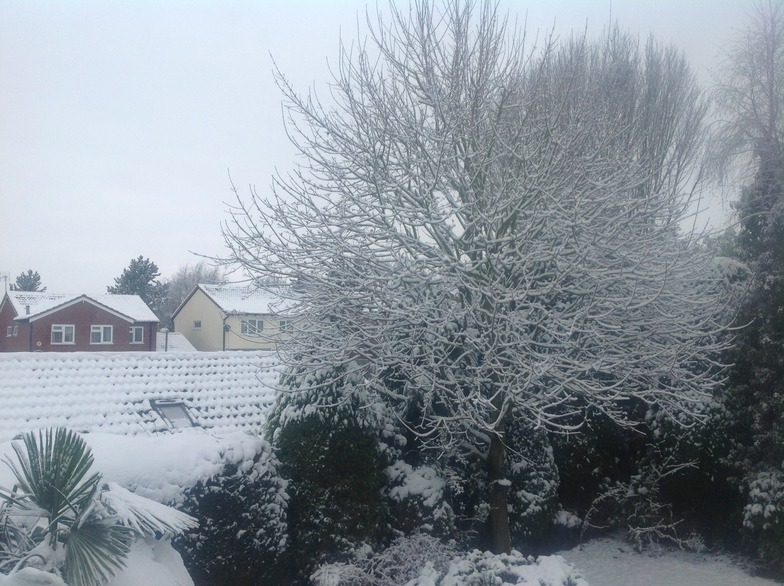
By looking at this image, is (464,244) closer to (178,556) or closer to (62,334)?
(178,556)

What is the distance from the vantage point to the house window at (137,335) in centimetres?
1237

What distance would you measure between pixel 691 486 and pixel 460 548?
12.8 ft

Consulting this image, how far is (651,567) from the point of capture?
24.9 feet

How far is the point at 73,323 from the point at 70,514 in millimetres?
7836

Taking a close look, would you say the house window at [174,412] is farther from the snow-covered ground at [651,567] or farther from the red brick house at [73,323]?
the snow-covered ground at [651,567]

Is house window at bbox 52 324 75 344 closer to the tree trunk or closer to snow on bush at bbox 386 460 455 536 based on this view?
snow on bush at bbox 386 460 455 536

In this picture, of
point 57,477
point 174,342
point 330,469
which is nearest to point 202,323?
point 174,342

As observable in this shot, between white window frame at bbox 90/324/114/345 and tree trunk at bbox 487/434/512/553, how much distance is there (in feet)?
24.9

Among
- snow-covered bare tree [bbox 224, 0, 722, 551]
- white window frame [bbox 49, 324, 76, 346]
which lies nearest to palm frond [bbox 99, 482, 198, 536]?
snow-covered bare tree [bbox 224, 0, 722, 551]

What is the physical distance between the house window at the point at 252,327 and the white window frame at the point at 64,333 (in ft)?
14.3

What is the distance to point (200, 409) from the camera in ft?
27.3

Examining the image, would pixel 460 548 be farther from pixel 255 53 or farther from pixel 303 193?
pixel 255 53

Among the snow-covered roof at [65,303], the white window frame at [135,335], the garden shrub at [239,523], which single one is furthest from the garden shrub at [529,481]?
the white window frame at [135,335]

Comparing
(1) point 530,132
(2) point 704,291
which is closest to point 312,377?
(1) point 530,132
